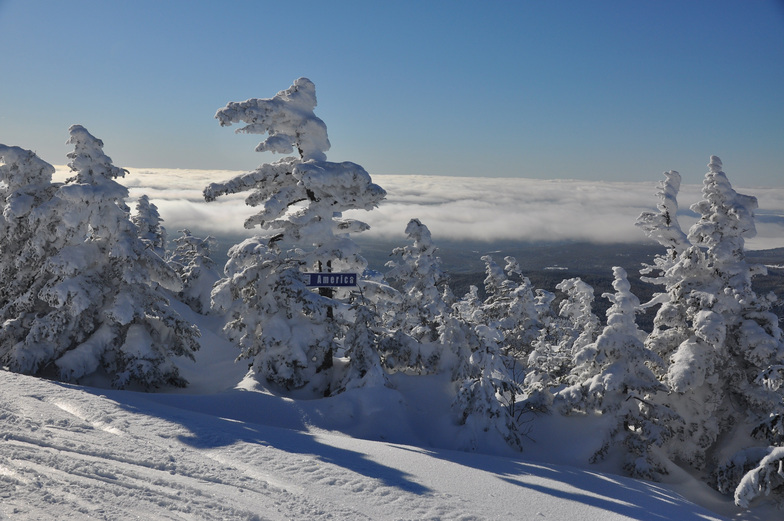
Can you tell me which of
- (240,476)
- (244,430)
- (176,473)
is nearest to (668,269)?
(244,430)

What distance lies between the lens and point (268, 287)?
1747 centimetres

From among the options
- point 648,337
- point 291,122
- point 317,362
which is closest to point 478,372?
point 317,362

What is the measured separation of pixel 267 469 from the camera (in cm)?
961

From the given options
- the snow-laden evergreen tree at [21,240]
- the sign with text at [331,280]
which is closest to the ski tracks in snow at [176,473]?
the sign with text at [331,280]

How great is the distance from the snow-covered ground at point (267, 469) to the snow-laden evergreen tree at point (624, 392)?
1263 mm

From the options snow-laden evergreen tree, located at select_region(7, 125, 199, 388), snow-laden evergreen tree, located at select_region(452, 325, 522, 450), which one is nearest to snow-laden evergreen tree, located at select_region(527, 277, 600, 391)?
snow-laden evergreen tree, located at select_region(452, 325, 522, 450)

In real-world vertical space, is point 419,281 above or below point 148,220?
below

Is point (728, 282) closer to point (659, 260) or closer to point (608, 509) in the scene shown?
point (659, 260)

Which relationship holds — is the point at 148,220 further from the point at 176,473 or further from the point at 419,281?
the point at 176,473

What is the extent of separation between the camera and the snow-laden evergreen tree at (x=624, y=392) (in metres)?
15.8

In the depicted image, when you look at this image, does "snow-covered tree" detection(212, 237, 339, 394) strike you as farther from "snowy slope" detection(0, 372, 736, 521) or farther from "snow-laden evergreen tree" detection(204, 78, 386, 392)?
"snowy slope" detection(0, 372, 736, 521)

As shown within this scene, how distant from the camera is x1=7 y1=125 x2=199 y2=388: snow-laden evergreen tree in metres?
16.5

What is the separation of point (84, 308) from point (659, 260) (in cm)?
2047

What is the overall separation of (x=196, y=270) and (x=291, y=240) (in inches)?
1180
